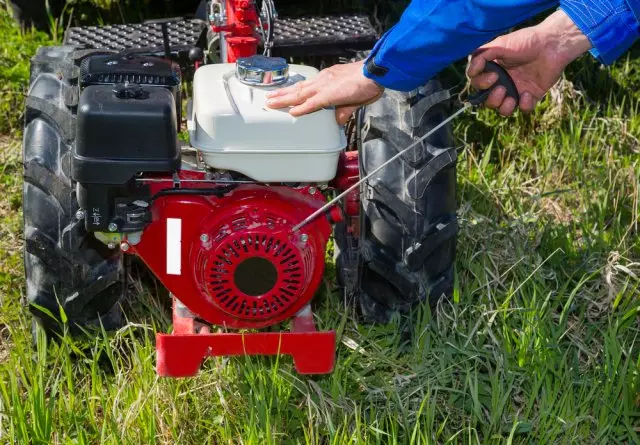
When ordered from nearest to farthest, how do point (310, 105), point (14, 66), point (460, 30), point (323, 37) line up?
point (460, 30), point (310, 105), point (323, 37), point (14, 66)

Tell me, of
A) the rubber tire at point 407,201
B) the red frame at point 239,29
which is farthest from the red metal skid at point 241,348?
the red frame at point 239,29

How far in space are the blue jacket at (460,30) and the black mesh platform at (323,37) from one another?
1.19 meters

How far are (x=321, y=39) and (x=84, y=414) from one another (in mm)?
1701

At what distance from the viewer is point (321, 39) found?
3861 mm

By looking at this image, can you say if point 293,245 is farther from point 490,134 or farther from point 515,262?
point 490,134

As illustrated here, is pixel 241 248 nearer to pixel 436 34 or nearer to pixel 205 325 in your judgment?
pixel 205 325

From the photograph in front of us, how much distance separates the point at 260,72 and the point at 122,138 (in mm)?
420

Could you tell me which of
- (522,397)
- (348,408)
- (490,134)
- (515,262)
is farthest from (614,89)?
(348,408)

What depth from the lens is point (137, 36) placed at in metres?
3.94

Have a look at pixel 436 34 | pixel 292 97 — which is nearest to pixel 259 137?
pixel 292 97

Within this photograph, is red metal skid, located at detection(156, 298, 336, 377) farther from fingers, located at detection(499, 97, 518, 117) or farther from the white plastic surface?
fingers, located at detection(499, 97, 518, 117)

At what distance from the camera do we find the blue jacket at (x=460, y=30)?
244 centimetres

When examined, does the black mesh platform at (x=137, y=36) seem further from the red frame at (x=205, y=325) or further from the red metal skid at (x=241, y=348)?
the red metal skid at (x=241, y=348)

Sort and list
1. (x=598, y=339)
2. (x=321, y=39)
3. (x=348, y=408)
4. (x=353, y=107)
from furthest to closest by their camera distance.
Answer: (x=321, y=39)
(x=598, y=339)
(x=348, y=408)
(x=353, y=107)
